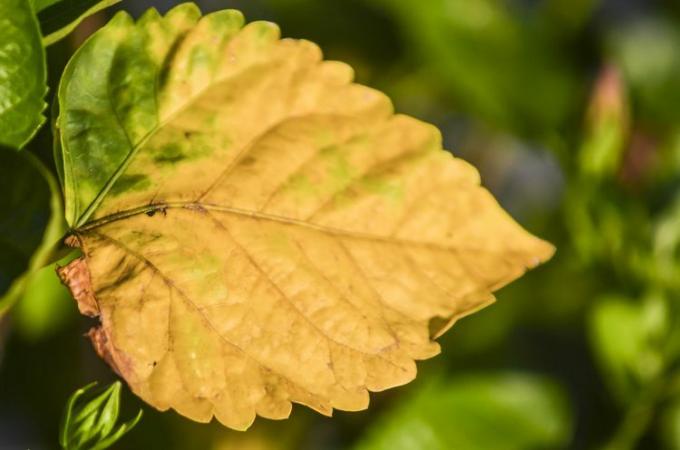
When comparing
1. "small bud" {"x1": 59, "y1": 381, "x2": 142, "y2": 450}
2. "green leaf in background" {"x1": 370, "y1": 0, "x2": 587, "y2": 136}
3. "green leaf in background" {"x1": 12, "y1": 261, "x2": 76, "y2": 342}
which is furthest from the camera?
"green leaf in background" {"x1": 370, "y1": 0, "x2": 587, "y2": 136}

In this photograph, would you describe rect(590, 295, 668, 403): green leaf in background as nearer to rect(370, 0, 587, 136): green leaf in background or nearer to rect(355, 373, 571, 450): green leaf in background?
rect(355, 373, 571, 450): green leaf in background

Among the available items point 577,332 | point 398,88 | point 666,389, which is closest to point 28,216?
point 666,389

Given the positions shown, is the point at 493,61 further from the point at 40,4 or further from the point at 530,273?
the point at 40,4

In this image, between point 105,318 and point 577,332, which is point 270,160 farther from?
point 577,332

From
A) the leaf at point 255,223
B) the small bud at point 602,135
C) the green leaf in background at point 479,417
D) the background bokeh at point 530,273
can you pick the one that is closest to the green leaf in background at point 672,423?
the background bokeh at point 530,273

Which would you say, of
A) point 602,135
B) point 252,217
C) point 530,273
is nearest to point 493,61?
point 530,273

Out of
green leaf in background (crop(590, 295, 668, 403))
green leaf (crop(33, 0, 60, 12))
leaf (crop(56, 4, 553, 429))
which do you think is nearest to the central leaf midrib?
leaf (crop(56, 4, 553, 429))
